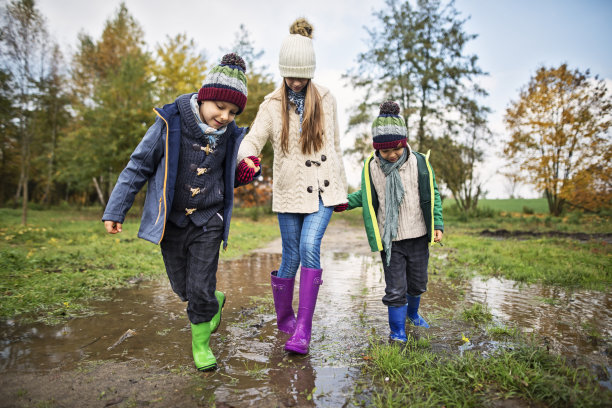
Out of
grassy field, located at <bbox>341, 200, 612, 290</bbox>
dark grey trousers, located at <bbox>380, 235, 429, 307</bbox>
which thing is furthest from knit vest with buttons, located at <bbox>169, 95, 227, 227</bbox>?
grassy field, located at <bbox>341, 200, 612, 290</bbox>

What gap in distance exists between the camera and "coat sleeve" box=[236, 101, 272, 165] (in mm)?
3061

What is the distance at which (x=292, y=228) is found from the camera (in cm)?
325

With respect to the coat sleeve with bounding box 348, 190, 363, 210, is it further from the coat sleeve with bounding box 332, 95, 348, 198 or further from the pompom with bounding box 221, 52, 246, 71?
the pompom with bounding box 221, 52, 246, 71

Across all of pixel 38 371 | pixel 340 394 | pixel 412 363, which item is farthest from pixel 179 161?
pixel 412 363

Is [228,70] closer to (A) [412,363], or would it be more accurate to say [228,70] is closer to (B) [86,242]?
(A) [412,363]

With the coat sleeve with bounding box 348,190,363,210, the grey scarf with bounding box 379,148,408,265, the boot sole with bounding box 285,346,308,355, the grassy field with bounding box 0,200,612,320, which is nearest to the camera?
the boot sole with bounding box 285,346,308,355

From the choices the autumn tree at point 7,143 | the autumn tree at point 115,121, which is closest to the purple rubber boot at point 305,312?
the autumn tree at point 7,143

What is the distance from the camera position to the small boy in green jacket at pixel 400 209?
10.9 feet

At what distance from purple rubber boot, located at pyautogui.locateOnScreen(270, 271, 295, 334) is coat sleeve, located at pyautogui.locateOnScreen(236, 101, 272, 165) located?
1.06m

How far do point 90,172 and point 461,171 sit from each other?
1691 centimetres

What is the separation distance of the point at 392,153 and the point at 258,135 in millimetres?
1150

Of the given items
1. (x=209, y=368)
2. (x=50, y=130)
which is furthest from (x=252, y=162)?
(x=50, y=130)

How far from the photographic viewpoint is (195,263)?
110 inches

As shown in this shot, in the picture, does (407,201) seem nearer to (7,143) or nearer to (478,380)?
(478,380)
